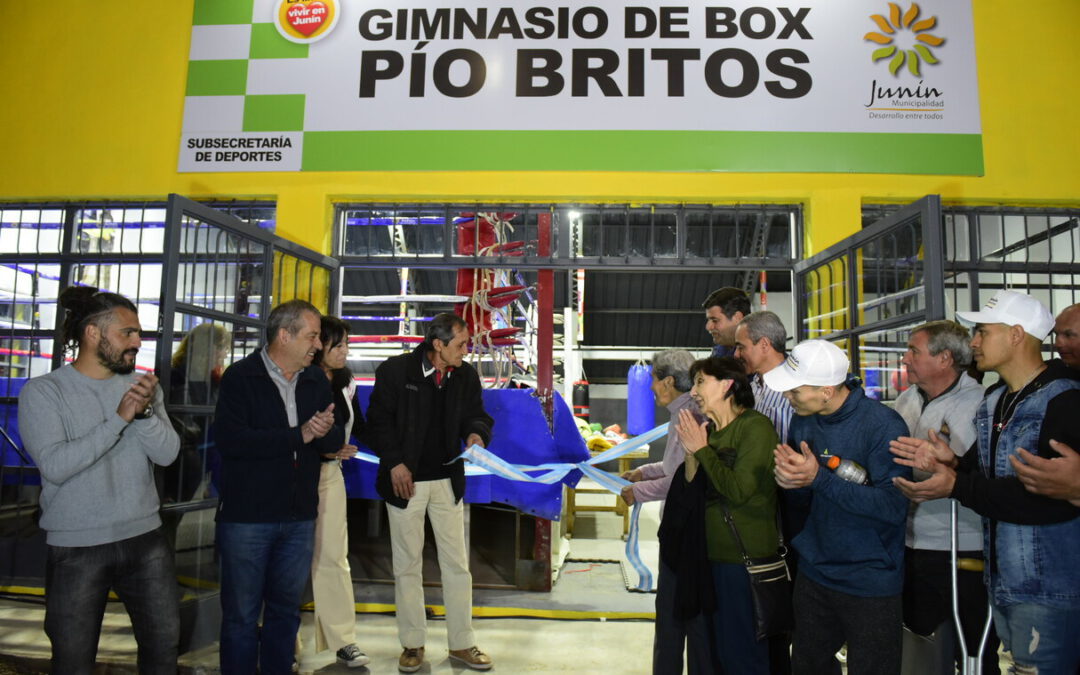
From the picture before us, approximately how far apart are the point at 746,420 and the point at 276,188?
11.7ft

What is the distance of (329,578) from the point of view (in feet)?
11.5

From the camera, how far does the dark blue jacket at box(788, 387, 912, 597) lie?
7.02 feet

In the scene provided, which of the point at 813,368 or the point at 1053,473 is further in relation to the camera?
the point at 813,368

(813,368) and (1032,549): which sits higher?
(813,368)

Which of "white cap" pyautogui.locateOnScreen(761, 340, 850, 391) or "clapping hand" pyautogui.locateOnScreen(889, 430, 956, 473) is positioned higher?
"white cap" pyautogui.locateOnScreen(761, 340, 850, 391)

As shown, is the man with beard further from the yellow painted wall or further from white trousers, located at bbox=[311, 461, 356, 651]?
the yellow painted wall

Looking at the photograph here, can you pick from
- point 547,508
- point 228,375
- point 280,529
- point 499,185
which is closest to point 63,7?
point 499,185

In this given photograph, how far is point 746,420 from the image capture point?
241cm

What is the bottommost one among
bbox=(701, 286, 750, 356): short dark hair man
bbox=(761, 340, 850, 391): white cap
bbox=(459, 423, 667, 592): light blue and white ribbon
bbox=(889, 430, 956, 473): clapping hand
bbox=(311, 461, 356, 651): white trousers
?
bbox=(311, 461, 356, 651): white trousers

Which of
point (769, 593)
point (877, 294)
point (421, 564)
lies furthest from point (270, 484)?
point (877, 294)

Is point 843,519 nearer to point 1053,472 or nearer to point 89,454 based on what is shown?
point 1053,472

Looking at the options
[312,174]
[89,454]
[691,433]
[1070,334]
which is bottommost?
[89,454]

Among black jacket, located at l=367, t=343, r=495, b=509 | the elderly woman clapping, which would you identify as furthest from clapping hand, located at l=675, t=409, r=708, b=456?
black jacket, located at l=367, t=343, r=495, b=509

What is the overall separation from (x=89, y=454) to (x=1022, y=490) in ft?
9.50
